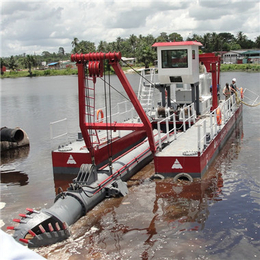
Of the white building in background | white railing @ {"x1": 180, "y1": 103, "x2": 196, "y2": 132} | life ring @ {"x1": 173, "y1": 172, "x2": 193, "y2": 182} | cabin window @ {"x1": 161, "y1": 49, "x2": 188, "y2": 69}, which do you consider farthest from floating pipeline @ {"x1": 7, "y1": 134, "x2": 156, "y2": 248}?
the white building in background

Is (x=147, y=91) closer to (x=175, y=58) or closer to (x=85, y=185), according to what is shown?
(x=175, y=58)

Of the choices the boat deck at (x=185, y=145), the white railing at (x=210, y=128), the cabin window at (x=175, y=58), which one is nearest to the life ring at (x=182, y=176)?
the boat deck at (x=185, y=145)

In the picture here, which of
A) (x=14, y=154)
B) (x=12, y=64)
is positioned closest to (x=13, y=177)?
(x=14, y=154)

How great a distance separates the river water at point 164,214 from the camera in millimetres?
8641

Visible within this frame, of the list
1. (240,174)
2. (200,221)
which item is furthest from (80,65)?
(240,174)

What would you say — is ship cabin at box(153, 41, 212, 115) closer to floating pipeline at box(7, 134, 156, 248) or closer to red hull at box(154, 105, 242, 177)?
floating pipeline at box(7, 134, 156, 248)

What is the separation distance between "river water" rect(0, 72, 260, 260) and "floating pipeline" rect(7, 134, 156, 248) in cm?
24

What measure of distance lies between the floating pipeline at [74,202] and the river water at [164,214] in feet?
0.77

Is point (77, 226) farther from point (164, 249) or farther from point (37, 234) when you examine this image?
point (164, 249)

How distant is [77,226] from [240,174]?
643 centimetres

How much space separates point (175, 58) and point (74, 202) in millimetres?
9500

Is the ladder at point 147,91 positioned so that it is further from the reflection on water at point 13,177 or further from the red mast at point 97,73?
the reflection on water at point 13,177

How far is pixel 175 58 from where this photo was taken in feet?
57.4

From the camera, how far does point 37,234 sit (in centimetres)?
908
